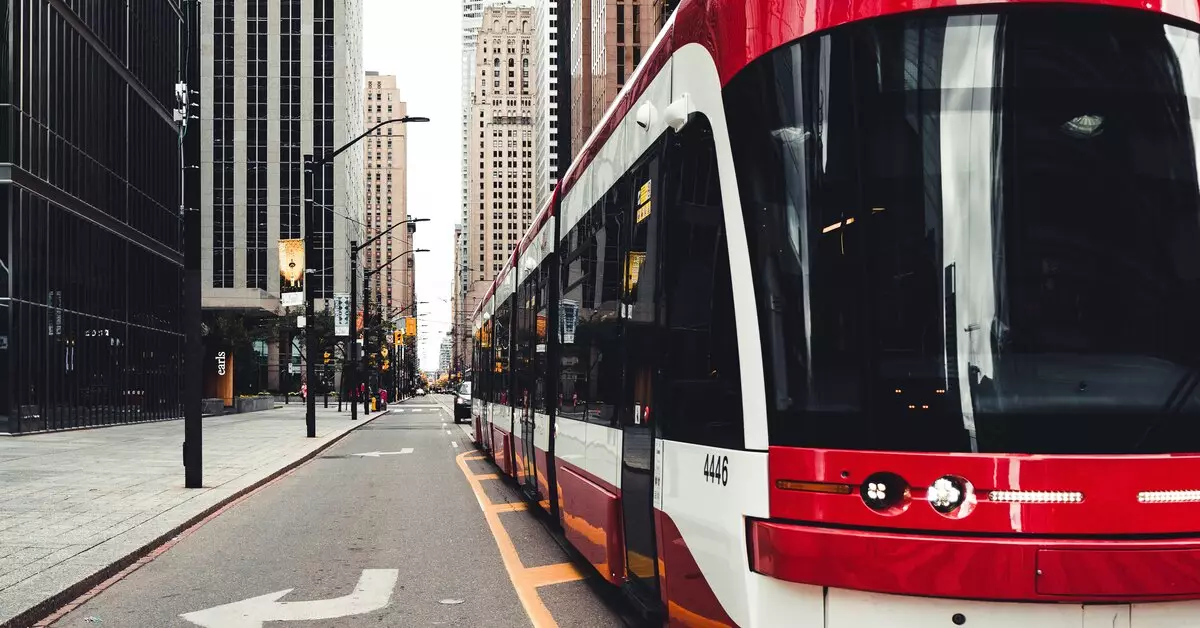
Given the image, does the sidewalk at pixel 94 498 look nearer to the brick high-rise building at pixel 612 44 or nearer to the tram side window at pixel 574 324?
the tram side window at pixel 574 324

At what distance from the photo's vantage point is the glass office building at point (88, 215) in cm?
2970

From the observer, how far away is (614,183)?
7539 mm

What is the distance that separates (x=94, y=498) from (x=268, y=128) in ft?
310

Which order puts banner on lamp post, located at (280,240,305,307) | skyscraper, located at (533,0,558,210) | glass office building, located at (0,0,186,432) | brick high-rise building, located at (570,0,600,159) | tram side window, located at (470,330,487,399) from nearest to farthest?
tram side window, located at (470,330,487,399) < glass office building, located at (0,0,186,432) < banner on lamp post, located at (280,240,305,307) < brick high-rise building, located at (570,0,600,159) < skyscraper, located at (533,0,558,210)

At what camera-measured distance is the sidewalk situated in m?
8.66

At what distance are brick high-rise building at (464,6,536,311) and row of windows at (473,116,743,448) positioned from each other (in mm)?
130416

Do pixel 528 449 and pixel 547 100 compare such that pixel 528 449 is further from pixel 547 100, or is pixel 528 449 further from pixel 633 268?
pixel 547 100

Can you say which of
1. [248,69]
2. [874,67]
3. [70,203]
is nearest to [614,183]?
[874,67]

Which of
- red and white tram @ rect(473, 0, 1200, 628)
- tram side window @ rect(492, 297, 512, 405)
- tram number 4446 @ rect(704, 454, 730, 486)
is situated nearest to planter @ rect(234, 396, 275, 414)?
tram side window @ rect(492, 297, 512, 405)

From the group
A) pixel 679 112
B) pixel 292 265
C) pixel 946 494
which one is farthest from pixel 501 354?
pixel 292 265

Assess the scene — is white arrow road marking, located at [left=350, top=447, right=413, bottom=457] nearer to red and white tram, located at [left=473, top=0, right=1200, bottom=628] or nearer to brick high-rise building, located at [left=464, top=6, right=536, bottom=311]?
red and white tram, located at [left=473, top=0, right=1200, bottom=628]

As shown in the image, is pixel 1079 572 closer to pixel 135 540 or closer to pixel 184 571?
pixel 184 571

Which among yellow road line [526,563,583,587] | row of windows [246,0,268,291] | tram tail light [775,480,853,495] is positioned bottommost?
yellow road line [526,563,583,587]

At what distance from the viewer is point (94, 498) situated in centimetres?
1420
